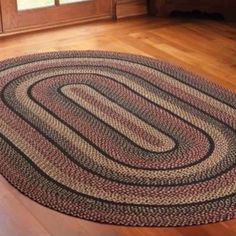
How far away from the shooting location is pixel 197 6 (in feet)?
10.9

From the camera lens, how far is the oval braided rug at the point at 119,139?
1.60 metres

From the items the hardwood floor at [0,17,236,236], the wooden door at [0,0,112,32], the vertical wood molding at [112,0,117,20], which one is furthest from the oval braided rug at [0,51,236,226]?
the vertical wood molding at [112,0,117,20]

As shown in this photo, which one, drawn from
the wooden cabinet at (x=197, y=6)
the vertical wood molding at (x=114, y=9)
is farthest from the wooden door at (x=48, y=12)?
the wooden cabinet at (x=197, y=6)

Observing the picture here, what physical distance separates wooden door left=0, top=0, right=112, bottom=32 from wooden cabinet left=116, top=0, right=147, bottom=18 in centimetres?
6

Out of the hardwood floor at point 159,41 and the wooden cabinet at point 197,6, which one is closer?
the hardwood floor at point 159,41

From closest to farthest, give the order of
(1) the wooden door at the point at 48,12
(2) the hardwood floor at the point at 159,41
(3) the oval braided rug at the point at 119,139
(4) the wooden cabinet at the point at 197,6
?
(3) the oval braided rug at the point at 119,139 < (2) the hardwood floor at the point at 159,41 < (1) the wooden door at the point at 48,12 < (4) the wooden cabinet at the point at 197,6

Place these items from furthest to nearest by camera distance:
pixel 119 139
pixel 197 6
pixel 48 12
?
pixel 197 6 < pixel 48 12 < pixel 119 139

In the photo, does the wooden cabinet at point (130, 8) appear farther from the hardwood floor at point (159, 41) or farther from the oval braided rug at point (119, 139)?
the oval braided rug at point (119, 139)

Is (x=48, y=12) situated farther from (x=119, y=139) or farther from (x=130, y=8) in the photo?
(x=119, y=139)

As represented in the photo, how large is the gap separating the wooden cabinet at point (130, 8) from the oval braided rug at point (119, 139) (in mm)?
817

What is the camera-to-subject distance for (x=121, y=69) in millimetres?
2537

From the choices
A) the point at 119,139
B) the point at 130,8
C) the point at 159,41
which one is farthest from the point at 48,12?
the point at 119,139

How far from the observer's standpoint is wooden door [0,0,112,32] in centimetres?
303

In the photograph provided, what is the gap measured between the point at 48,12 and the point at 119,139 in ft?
4.86
